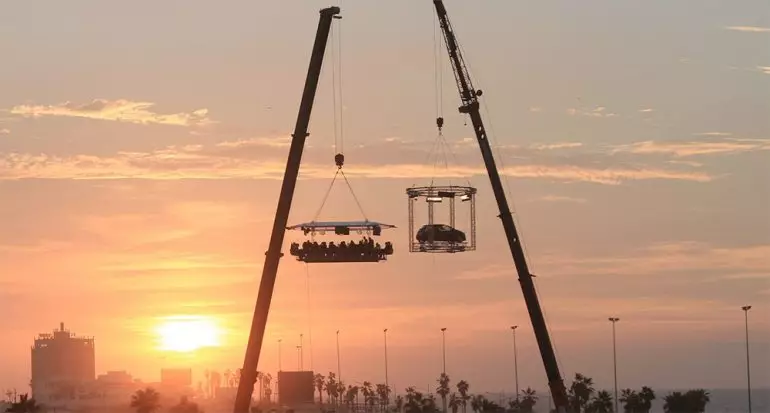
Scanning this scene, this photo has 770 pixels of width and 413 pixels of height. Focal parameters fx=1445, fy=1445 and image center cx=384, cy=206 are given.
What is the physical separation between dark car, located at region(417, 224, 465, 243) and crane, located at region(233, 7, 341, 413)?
406 inches

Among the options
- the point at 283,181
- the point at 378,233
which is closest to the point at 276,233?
the point at 283,181

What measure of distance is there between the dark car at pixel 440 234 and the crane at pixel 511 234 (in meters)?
22.6

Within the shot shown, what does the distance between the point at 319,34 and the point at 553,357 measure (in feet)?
124

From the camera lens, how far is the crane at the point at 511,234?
127069mm

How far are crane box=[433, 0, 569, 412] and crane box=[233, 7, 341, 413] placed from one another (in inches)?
955

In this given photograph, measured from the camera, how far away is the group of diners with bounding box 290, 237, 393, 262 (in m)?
96.3

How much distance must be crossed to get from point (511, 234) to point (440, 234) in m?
23.7

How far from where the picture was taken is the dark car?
10525 cm

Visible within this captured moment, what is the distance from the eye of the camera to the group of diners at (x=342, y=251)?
96312 mm

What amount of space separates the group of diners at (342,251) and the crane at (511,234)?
3313cm

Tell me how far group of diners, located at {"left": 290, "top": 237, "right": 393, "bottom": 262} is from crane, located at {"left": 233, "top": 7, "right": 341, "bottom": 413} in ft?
33.1

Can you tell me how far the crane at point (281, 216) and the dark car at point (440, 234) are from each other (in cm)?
1031

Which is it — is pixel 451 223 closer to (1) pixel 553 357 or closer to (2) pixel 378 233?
(2) pixel 378 233

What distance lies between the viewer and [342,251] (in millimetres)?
96375
